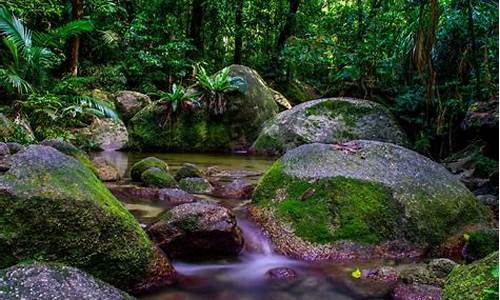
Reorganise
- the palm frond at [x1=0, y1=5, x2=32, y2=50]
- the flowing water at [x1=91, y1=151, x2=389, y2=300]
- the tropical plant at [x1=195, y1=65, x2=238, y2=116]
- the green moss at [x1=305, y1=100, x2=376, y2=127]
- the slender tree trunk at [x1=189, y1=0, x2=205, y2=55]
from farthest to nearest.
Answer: the slender tree trunk at [x1=189, y1=0, x2=205, y2=55] < the tropical plant at [x1=195, y1=65, x2=238, y2=116] < the green moss at [x1=305, y1=100, x2=376, y2=127] < the palm frond at [x1=0, y1=5, x2=32, y2=50] < the flowing water at [x1=91, y1=151, x2=389, y2=300]

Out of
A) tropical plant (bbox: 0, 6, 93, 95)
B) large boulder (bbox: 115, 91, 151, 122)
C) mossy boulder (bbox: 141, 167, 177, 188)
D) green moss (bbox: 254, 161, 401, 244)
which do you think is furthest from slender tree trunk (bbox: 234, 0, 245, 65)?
green moss (bbox: 254, 161, 401, 244)

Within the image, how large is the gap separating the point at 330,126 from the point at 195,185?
4.81m

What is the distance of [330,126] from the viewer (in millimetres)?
9953

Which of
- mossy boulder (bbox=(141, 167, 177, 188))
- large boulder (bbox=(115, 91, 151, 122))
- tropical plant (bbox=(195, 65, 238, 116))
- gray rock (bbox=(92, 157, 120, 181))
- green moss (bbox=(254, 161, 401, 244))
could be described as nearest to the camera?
green moss (bbox=(254, 161, 401, 244))

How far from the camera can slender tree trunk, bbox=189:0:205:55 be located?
17833mm

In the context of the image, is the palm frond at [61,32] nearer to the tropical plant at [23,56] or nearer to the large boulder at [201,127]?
the tropical plant at [23,56]

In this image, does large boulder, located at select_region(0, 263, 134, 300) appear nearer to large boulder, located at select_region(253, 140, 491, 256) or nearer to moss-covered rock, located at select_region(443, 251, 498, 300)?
moss-covered rock, located at select_region(443, 251, 498, 300)

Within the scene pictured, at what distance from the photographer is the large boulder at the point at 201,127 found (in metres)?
10.9

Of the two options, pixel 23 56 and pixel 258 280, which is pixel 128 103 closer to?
pixel 23 56

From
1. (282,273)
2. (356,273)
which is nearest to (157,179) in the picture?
(282,273)

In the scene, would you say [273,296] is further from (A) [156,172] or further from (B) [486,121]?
(B) [486,121]

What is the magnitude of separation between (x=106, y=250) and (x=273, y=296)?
1.20 meters

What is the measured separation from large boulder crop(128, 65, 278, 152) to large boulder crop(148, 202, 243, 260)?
7257mm

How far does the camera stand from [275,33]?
1822cm
